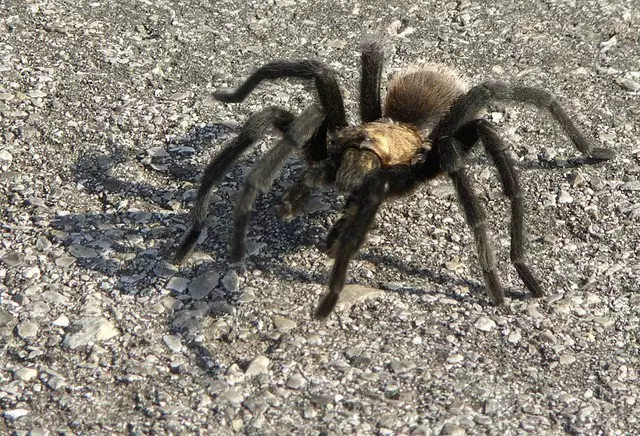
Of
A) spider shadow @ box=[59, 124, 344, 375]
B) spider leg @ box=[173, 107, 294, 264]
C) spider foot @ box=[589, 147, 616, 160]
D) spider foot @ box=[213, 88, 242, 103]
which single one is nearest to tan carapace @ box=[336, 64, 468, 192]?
spider shadow @ box=[59, 124, 344, 375]

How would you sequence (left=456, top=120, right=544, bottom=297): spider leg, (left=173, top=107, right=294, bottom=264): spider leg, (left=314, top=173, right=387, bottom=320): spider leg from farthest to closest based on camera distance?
(left=173, top=107, right=294, bottom=264): spider leg, (left=456, top=120, right=544, bottom=297): spider leg, (left=314, top=173, right=387, bottom=320): spider leg

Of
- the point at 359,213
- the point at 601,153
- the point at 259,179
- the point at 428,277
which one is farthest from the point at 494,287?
the point at 601,153

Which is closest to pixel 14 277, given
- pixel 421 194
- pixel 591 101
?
pixel 421 194

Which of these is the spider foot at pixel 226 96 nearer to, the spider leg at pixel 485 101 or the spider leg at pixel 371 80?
the spider leg at pixel 371 80

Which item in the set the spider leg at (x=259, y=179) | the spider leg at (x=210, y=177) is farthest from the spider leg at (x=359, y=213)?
the spider leg at (x=210, y=177)

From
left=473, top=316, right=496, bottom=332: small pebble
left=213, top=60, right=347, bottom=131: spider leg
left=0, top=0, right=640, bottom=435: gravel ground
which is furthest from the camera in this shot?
left=213, top=60, right=347, bottom=131: spider leg

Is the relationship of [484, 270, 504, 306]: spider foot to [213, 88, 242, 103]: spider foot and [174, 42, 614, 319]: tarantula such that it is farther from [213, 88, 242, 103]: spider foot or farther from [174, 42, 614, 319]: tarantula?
[213, 88, 242, 103]: spider foot

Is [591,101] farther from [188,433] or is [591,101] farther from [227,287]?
[188,433]
